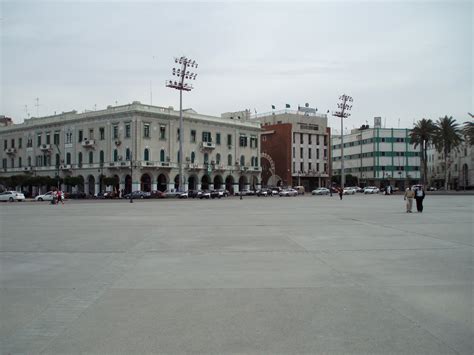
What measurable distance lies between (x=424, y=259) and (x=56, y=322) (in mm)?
8142

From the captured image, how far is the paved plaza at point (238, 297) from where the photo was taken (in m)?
5.59

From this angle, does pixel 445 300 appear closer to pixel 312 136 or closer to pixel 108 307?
pixel 108 307

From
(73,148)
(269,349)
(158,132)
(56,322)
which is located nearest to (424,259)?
(269,349)

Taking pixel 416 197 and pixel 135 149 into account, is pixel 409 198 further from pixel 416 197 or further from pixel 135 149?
pixel 135 149

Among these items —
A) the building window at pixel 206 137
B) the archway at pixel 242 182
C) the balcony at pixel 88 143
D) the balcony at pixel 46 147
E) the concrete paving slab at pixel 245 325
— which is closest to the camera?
the concrete paving slab at pixel 245 325

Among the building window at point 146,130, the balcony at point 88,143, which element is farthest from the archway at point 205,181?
the balcony at point 88,143

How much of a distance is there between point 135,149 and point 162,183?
8.45 m

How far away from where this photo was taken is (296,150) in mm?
109875

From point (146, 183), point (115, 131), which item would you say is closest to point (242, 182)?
point (146, 183)

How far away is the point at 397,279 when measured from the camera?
8938mm

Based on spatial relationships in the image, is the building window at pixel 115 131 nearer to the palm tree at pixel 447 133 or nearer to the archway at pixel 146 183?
the archway at pixel 146 183

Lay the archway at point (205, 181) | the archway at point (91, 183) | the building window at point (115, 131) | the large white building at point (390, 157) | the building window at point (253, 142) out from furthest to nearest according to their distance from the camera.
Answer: the large white building at point (390, 157) < the building window at point (253, 142) < the archway at point (205, 181) < the archway at point (91, 183) < the building window at point (115, 131)

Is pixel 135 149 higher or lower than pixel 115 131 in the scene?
lower

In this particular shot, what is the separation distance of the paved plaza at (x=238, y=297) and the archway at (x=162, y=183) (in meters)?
67.8
